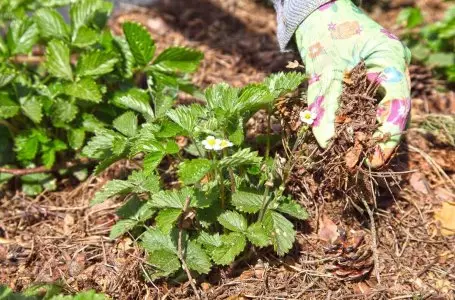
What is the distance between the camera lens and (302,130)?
162 centimetres

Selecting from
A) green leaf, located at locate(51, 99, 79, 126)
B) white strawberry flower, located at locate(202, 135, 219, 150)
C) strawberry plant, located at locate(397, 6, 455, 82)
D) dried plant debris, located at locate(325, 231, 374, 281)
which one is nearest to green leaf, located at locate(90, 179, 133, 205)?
white strawberry flower, located at locate(202, 135, 219, 150)

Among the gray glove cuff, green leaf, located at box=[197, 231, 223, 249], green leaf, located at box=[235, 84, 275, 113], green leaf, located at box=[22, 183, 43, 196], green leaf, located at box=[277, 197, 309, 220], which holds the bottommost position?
green leaf, located at box=[22, 183, 43, 196]

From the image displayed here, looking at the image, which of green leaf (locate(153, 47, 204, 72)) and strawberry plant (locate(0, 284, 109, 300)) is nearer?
strawberry plant (locate(0, 284, 109, 300))

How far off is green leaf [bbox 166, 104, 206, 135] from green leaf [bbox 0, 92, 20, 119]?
28.0 inches

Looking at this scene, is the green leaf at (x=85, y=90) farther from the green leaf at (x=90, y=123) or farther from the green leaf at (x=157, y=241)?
the green leaf at (x=157, y=241)

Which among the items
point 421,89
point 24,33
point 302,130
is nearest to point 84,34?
point 24,33

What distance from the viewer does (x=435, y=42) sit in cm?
265

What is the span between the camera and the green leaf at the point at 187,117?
1619 millimetres

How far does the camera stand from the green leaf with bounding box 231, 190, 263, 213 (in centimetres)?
164

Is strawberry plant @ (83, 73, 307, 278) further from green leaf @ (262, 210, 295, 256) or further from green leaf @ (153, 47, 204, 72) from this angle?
green leaf @ (153, 47, 204, 72)

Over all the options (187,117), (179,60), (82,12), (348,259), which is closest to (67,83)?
(82,12)

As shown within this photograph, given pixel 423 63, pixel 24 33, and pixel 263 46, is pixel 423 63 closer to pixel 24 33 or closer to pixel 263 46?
pixel 263 46

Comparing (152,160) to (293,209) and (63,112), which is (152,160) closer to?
(293,209)

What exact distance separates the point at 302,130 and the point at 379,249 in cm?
54
